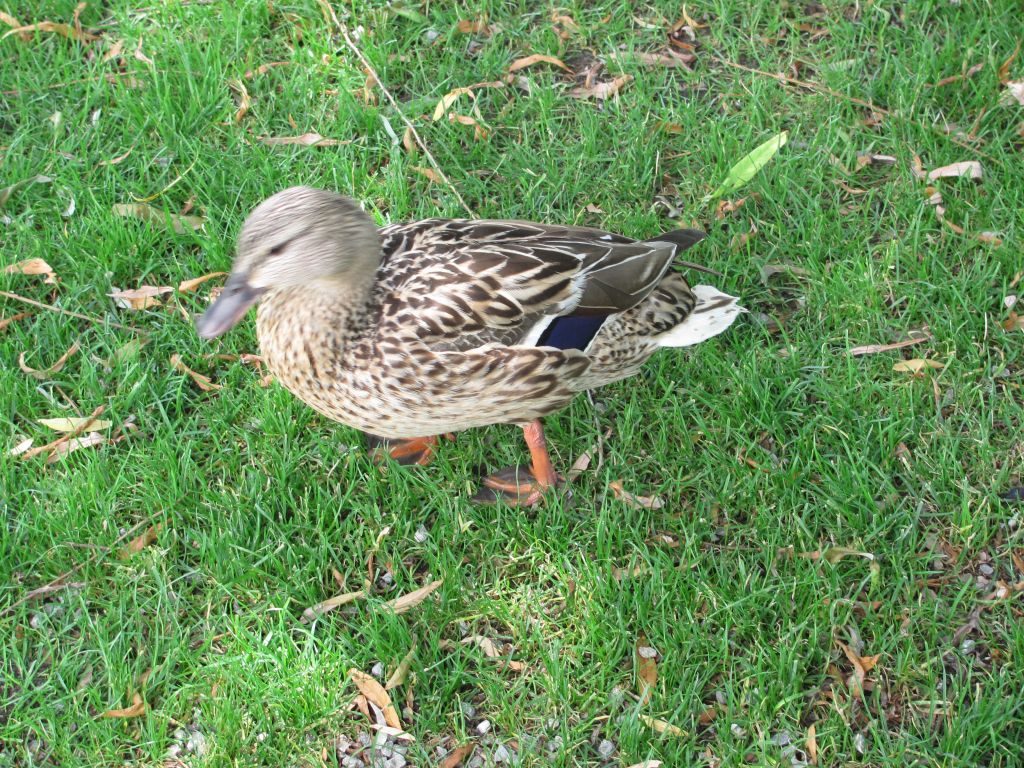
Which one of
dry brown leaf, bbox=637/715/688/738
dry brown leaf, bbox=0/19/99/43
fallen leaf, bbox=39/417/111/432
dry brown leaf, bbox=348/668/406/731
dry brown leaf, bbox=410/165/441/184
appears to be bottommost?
dry brown leaf, bbox=637/715/688/738

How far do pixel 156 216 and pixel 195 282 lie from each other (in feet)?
1.49

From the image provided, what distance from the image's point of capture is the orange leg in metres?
3.88

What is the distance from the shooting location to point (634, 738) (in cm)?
324

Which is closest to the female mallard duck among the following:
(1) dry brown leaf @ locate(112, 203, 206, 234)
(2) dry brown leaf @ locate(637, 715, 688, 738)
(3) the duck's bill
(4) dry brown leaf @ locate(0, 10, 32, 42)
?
(3) the duck's bill

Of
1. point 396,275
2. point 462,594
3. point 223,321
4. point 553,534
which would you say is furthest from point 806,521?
point 223,321

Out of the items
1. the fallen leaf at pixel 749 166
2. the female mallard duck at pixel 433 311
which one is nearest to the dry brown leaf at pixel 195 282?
the female mallard duck at pixel 433 311

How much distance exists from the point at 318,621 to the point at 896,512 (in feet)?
6.53

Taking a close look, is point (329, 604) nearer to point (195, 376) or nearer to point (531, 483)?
point (531, 483)

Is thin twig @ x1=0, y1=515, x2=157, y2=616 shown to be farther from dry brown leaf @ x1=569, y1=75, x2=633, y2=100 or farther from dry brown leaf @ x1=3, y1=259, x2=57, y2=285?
dry brown leaf @ x1=569, y1=75, x2=633, y2=100

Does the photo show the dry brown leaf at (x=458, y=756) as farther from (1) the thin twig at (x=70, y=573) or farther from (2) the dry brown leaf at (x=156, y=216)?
(2) the dry brown leaf at (x=156, y=216)

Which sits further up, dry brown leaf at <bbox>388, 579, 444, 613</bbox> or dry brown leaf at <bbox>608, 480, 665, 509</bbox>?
dry brown leaf at <bbox>388, 579, 444, 613</bbox>

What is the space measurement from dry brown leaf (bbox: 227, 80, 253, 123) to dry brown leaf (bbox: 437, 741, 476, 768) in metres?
3.08

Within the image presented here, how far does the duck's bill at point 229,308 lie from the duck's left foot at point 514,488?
3.65 ft

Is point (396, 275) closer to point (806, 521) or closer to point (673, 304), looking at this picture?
point (673, 304)
